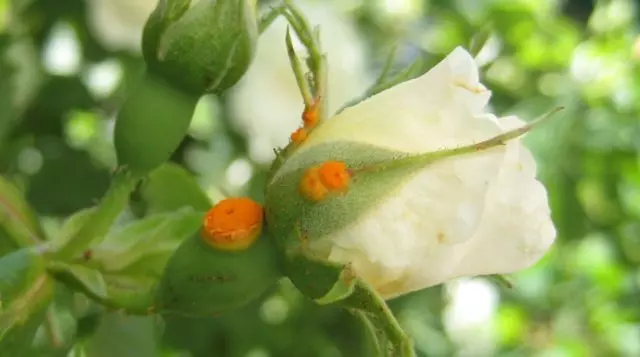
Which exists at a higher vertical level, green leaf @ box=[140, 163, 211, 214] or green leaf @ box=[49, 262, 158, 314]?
green leaf @ box=[49, 262, 158, 314]

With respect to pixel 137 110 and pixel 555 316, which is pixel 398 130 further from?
pixel 555 316

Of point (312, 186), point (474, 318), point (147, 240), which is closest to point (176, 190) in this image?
point (147, 240)

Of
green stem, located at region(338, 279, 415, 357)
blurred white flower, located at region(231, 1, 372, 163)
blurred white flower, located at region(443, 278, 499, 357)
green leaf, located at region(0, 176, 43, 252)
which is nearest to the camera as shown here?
green stem, located at region(338, 279, 415, 357)

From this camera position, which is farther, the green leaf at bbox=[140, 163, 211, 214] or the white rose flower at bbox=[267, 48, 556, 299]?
the green leaf at bbox=[140, 163, 211, 214]

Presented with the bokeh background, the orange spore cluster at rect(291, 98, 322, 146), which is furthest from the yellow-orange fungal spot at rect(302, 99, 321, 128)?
the bokeh background

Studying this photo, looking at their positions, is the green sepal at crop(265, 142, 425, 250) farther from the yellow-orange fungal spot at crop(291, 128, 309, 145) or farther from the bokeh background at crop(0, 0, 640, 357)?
the bokeh background at crop(0, 0, 640, 357)

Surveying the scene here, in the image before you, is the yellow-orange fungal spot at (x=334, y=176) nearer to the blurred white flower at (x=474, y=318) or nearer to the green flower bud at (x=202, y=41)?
the green flower bud at (x=202, y=41)
